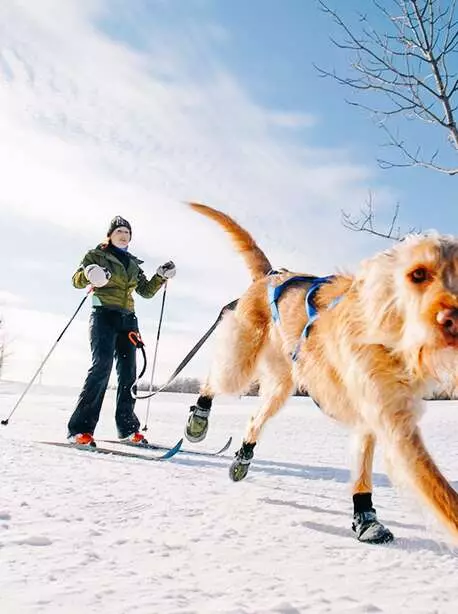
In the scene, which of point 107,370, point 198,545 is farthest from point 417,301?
point 107,370

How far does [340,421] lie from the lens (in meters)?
2.90

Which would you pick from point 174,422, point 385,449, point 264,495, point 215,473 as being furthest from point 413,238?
point 174,422

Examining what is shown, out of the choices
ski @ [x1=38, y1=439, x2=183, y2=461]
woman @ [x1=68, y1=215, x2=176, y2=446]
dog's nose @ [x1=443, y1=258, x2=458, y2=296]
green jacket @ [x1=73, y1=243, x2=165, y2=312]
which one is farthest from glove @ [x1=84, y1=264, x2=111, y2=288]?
dog's nose @ [x1=443, y1=258, x2=458, y2=296]

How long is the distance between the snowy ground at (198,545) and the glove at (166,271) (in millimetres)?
2446

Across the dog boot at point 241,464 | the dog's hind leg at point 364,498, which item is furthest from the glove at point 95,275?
the dog's hind leg at point 364,498

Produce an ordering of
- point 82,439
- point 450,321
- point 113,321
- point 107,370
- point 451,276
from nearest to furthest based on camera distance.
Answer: point 450,321 → point 451,276 → point 82,439 → point 107,370 → point 113,321

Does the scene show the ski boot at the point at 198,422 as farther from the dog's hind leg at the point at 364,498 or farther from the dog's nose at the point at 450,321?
the dog's nose at the point at 450,321

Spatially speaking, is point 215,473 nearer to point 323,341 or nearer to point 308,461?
point 308,461

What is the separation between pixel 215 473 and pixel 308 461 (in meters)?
1.22

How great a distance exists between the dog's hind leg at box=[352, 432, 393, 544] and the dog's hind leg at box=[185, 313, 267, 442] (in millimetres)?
1275

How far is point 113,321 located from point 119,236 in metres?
0.95

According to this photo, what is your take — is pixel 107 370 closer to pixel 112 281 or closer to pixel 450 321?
pixel 112 281

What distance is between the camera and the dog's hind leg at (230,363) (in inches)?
155

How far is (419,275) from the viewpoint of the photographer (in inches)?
84.4
